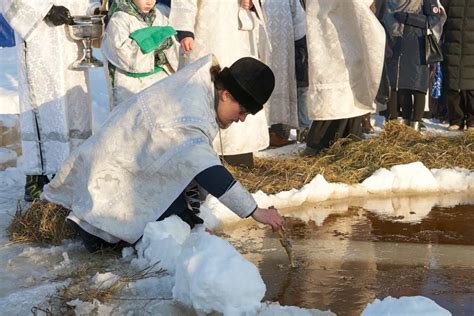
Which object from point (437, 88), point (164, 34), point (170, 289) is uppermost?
point (164, 34)

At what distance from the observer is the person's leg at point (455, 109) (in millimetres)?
A: 7805

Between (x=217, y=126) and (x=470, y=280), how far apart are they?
125 centimetres

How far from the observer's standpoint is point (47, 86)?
4.79 metres

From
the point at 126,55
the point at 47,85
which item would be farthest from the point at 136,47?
the point at 47,85

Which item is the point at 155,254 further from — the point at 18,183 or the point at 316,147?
the point at 316,147

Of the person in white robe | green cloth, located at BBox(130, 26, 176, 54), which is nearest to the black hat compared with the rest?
the person in white robe

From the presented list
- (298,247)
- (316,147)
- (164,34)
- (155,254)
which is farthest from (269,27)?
(155,254)

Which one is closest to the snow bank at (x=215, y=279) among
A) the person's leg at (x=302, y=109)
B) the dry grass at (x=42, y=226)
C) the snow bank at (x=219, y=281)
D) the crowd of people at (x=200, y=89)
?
the snow bank at (x=219, y=281)

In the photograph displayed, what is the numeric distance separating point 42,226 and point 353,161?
2.33m

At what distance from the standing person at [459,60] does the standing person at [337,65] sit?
6.83 ft

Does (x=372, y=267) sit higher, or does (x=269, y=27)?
(x=269, y=27)

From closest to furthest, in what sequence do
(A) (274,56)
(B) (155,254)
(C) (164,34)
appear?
(B) (155,254) → (C) (164,34) → (A) (274,56)

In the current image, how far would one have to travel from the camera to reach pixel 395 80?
7.42 metres

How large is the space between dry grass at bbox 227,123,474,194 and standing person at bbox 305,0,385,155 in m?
0.27
